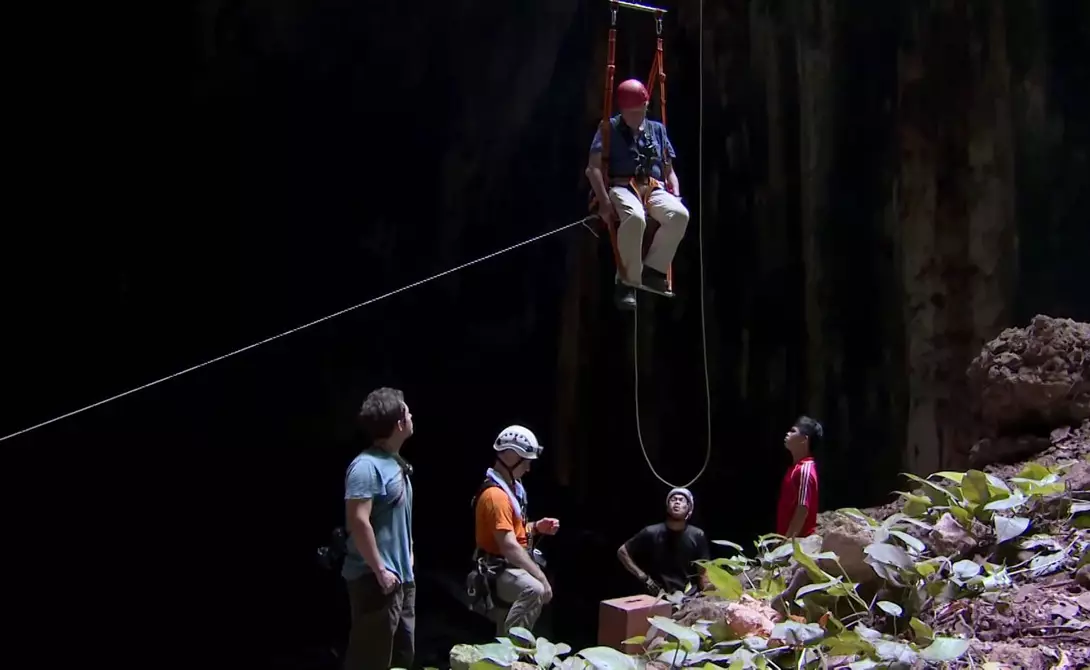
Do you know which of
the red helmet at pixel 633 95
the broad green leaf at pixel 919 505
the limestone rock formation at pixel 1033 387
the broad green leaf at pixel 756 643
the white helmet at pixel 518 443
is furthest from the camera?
the red helmet at pixel 633 95

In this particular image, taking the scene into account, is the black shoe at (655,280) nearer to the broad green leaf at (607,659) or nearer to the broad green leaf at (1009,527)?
the broad green leaf at (1009,527)

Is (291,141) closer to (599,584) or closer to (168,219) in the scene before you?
(168,219)

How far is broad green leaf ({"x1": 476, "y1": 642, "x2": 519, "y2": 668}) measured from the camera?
7.34 feet

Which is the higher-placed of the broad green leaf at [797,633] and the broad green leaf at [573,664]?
the broad green leaf at [797,633]

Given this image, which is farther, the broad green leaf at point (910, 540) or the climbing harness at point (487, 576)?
the climbing harness at point (487, 576)

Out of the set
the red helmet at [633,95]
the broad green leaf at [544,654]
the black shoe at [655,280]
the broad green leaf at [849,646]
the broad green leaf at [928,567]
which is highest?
the red helmet at [633,95]

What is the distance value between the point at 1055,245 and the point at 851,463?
7.24 ft

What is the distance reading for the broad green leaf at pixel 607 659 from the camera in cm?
211

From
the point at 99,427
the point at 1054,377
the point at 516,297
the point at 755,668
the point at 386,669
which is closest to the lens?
the point at 755,668

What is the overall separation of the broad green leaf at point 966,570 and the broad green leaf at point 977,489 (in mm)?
428

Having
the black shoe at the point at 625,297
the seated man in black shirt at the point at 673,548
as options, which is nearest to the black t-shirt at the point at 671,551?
the seated man in black shirt at the point at 673,548

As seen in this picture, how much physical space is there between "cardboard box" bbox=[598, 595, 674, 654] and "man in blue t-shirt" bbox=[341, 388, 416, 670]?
2.63 ft

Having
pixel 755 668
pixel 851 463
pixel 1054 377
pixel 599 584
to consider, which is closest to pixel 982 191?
pixel 851 463

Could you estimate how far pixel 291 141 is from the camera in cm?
579
